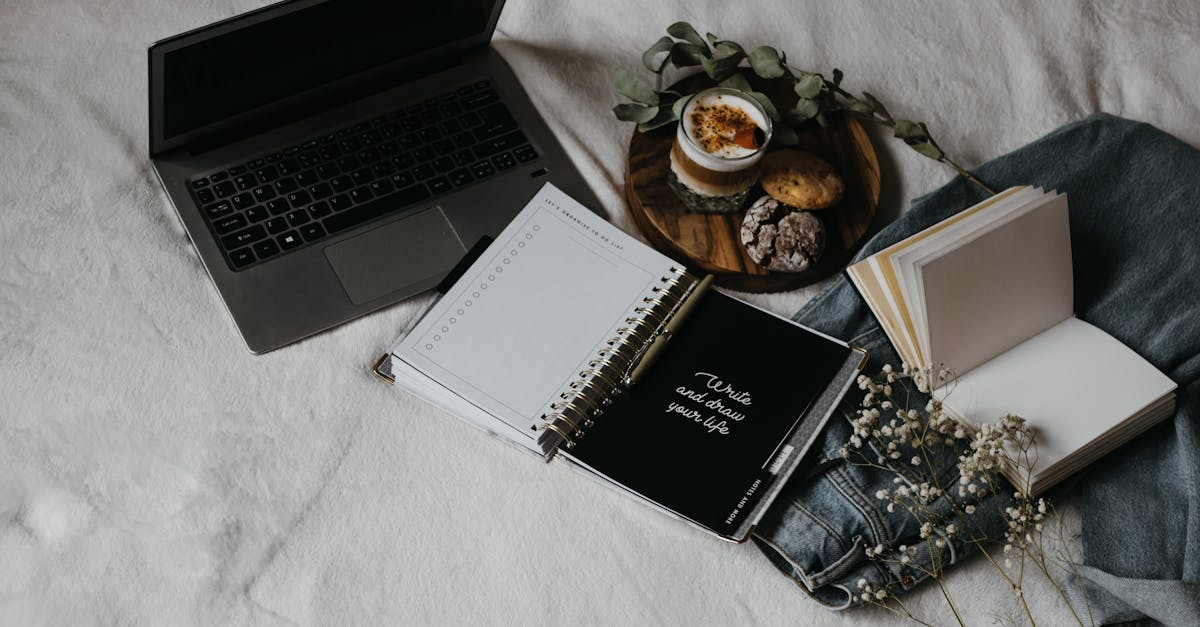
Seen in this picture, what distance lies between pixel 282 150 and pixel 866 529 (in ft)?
1.98

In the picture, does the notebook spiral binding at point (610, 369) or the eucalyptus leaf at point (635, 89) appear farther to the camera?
the eucalyptus leaf at point (635, 89)

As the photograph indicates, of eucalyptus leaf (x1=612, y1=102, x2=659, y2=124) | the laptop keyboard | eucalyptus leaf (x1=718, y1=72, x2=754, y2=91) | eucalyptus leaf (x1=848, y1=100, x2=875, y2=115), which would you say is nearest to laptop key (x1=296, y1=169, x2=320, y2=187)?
the laptop keyboard

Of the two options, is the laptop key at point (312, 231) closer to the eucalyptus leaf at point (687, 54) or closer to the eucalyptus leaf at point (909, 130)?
the eucalyptus leaf at point (687, 54)

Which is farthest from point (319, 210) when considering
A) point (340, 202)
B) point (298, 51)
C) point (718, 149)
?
point (718, 149)

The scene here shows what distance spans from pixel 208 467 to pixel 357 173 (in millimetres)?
291

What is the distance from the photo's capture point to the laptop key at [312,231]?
0.90 m

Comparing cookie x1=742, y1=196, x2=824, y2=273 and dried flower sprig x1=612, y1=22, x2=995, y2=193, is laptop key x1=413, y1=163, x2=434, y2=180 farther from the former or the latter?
cookie x1=742, y1=196, x2=824, y2=273

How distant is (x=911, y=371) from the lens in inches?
33.8

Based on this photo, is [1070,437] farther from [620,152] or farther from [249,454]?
[249,454]

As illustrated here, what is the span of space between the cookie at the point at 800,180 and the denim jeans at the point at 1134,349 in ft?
0.21

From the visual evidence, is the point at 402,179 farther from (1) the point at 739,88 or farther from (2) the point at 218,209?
(1) the point at 739,88

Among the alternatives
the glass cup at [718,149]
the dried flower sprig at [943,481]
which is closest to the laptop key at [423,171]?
the glass cup at [718,149]

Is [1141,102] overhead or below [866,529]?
overhead

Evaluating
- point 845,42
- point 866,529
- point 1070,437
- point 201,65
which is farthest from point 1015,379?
point 201,65
